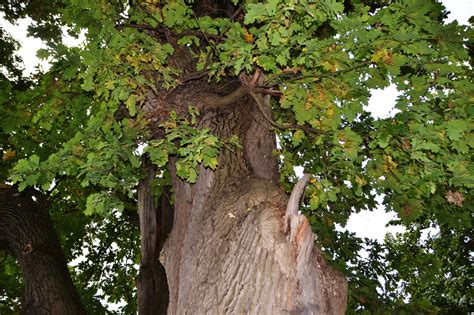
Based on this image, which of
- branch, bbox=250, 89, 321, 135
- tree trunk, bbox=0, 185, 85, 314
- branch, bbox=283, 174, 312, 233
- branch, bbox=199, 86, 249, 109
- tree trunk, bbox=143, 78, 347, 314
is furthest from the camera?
tree trunk, bbox=0, 185, 85, 314

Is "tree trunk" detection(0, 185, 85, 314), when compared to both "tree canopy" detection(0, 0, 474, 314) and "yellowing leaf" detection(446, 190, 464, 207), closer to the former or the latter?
"tree canopy" detection(0, 0, 474, 314)

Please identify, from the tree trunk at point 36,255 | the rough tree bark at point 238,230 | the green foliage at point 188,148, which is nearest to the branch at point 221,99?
the rough tree bark at point 238,230

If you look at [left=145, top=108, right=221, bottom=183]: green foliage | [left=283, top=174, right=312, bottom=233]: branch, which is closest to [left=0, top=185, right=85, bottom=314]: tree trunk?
[left=145, top=108, right=221, bottom=183]: green foliage

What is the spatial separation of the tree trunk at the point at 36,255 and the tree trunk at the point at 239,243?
260 cm

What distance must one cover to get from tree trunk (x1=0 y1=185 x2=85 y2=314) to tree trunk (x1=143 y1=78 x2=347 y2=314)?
2598 mm

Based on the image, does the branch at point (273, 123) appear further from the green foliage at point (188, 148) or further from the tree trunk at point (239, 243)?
the green foliage at point (188, 148)

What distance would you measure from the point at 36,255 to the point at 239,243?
402 cm

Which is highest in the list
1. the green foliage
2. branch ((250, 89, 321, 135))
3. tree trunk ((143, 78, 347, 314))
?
branch ((250, 89, 321, 135))

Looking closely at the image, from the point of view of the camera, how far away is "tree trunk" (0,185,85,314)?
568cm

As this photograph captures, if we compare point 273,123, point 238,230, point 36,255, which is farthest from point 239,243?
point 36,255

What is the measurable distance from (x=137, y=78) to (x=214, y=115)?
34.3 inches

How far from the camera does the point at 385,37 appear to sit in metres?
3.25

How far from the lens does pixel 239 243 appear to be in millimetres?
3168

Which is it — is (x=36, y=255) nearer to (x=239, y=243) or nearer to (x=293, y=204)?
(x=239, y=243)
